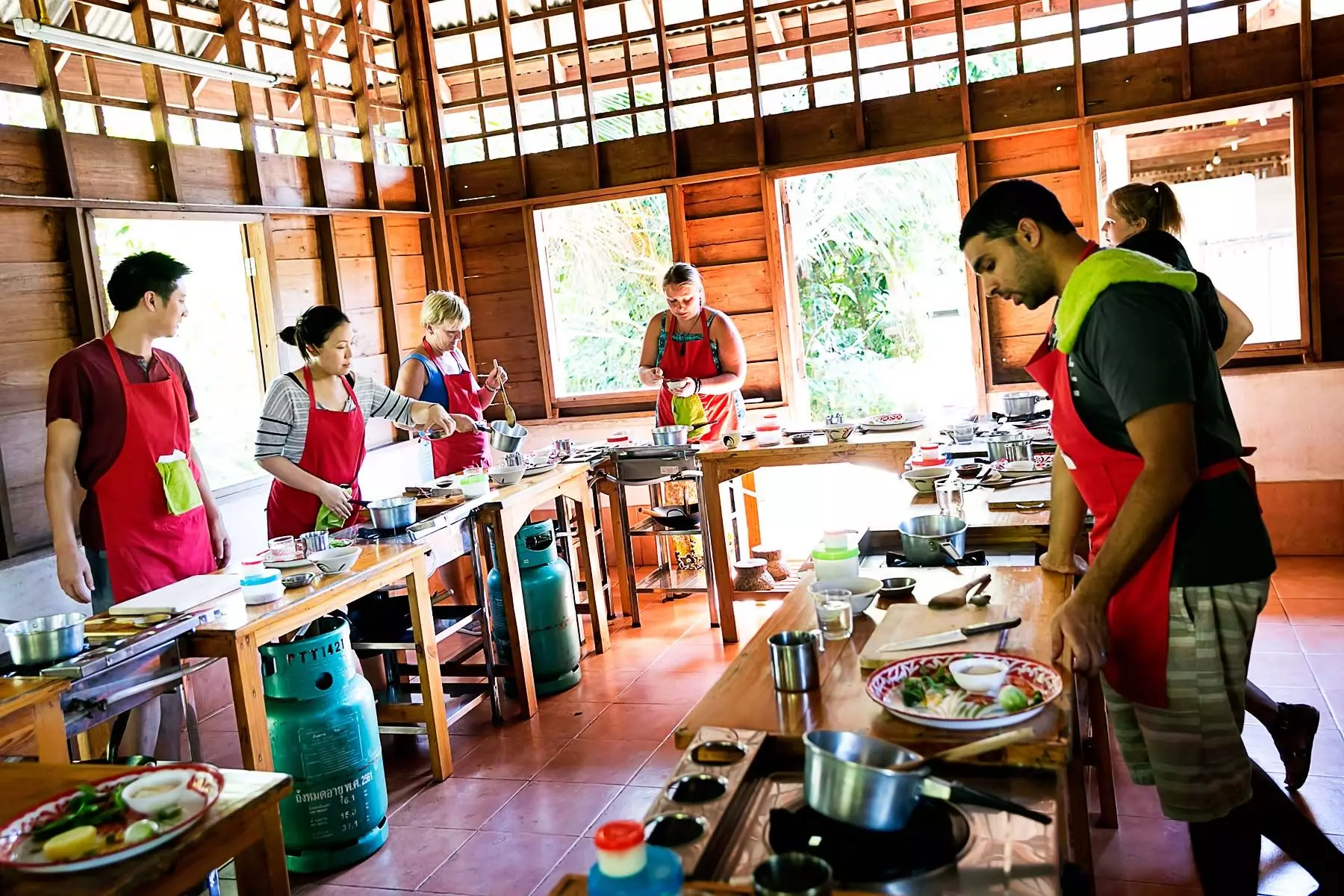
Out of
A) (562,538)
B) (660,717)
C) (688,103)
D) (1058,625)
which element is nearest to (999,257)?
(1058,625)

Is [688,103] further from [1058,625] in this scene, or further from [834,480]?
[1058,625]

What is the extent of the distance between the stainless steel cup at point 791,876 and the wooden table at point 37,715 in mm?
1944

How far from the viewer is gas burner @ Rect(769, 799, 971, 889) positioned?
1.41 meters

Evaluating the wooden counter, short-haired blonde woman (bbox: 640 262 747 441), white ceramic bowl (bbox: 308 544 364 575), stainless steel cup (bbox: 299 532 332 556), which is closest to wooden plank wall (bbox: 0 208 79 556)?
stainless steel cup (bbox: 299 532 332 556)

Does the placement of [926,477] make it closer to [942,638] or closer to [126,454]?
[942,638]

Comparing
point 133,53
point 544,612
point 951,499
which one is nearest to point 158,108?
point 133,53

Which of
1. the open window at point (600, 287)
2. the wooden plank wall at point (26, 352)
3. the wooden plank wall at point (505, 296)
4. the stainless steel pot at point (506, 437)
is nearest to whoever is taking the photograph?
the wooden plank wall at point (26, 352)

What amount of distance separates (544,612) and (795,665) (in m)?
3.15

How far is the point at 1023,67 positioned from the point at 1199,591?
16.2 ft

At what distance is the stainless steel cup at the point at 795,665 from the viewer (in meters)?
2.00

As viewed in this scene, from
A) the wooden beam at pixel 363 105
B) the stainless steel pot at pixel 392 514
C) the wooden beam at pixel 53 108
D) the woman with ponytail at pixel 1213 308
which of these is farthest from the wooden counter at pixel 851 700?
the wooden beam at pixel 363 105

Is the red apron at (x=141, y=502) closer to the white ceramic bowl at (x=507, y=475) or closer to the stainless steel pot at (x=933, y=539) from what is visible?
the white ceramic bowl at (x=507, y=475)

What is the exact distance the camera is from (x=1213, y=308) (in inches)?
129

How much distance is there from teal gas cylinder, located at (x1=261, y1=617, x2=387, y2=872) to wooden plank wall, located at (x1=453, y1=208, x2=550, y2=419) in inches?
163
